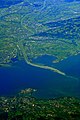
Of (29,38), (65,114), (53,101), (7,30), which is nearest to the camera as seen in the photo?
(65,114)

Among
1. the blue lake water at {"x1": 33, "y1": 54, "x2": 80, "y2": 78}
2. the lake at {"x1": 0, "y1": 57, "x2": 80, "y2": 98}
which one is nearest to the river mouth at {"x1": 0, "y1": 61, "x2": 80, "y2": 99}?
the lake at {"x1": 0, "y1": 57, "x2": 80, "y2": 98}

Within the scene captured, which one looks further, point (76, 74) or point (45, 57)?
point (45, 57)

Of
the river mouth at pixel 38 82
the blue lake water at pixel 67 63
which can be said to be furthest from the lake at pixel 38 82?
the blue lake water at pixel 67 63

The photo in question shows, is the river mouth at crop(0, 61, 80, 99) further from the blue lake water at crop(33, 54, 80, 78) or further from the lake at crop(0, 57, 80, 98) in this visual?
the blue lake water at crop(33, 54, 80, 78)

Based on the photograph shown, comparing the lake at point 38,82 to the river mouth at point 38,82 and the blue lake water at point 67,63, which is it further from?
→ the blue lake water at point 67,63

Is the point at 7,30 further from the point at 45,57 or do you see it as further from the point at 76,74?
the point at 76,74

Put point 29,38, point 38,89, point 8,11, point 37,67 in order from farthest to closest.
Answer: point 8,11
point 29,38
point 37,67
point 38,89

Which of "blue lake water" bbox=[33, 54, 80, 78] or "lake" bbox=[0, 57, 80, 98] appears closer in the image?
"lake" bbox=[0, 57, 80, 98]

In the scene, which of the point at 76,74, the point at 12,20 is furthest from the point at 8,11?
the point at 76,74

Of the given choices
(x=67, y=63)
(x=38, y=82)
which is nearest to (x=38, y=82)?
(x=38, y=82)
